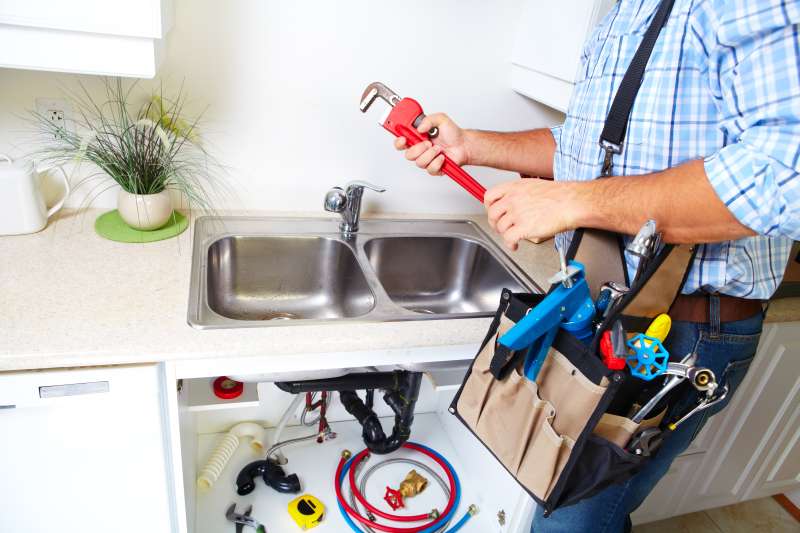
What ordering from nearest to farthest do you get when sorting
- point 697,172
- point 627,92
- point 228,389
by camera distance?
point 697,172, point 627,92, point 228,389

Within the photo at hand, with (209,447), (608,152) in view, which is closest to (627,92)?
(608,152)

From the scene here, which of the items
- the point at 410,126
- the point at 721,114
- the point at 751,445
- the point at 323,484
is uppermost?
the point at 721,114

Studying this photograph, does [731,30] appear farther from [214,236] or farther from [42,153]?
[42,153]

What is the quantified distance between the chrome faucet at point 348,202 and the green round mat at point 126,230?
1.16ft

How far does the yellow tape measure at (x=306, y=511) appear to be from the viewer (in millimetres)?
1401

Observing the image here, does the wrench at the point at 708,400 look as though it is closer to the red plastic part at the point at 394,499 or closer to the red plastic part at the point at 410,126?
the red plastic part at the point at 410,126

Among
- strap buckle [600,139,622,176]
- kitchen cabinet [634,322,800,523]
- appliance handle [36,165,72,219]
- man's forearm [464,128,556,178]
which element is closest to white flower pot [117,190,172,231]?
appliance handle [36,165,72,219]

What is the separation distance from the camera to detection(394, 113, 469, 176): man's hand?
1.08 metres

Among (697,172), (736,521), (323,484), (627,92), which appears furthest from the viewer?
(736,521)

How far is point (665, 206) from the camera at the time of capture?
717mm

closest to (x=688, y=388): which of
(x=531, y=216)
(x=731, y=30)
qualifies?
(x=531, y=216)

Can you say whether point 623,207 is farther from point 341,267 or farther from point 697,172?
point 341,267

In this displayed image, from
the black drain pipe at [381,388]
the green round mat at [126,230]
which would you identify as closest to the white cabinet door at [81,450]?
the black drain pipe at [381,388]

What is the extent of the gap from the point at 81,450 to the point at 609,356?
869mm
